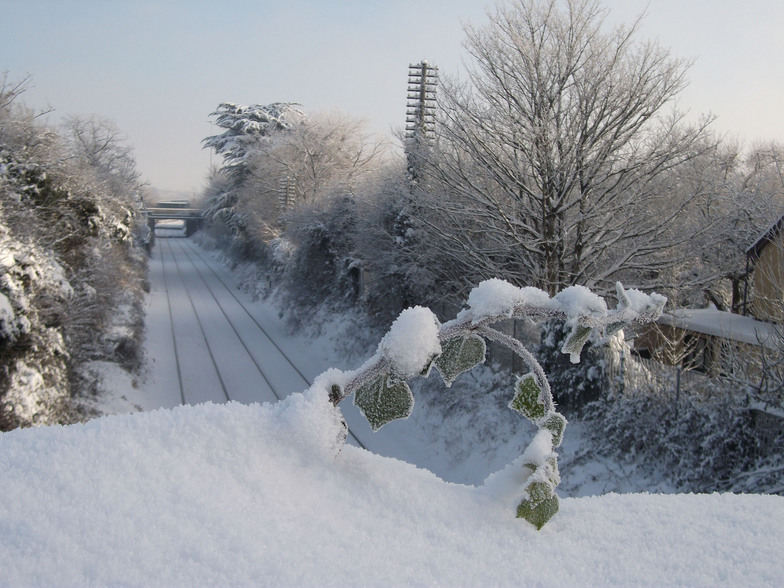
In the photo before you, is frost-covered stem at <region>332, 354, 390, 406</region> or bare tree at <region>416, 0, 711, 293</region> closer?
frost-covered stem at <region>332, 354, 390, 406</region>

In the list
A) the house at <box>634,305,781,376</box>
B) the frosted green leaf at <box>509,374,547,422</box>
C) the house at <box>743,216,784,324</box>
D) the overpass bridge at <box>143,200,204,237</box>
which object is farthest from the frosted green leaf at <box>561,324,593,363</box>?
the overpass bridge at <box>143,200,204,237</box>

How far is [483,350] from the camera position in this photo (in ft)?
4.22

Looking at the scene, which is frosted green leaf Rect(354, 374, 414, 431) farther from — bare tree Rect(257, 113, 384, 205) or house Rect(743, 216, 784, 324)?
bare tree Rect(257, 113, 384, 205)

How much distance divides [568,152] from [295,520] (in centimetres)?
1230

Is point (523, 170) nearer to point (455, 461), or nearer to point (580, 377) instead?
point (580, 377)

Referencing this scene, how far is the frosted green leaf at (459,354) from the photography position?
127cm

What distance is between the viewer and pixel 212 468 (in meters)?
1.11

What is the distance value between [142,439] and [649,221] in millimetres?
12987

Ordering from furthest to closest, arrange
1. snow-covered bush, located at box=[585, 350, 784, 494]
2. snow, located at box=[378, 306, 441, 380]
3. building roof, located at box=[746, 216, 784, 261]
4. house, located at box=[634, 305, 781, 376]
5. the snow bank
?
building roof, located at box=[746, 216, 784, 261], house, located at box=[634, 305, 781, 376], snow-covered bush, located at box=[585, 350, 784, 494], snow, located at box=[378, 306, 441, 380], the snow bank

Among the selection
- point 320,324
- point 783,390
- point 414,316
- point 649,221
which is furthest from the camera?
point 320,324

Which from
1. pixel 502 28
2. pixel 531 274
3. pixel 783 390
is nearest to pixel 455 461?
pixel 531 274

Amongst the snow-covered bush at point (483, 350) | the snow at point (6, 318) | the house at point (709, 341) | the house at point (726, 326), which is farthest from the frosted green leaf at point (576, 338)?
the snow at point (6, 318)

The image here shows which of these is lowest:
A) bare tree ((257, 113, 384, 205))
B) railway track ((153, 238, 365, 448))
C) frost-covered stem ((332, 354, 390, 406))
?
railway track ((153, 238, 365, 448))

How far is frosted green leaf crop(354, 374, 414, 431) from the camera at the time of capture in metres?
1.26
